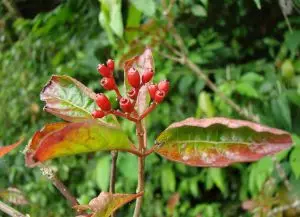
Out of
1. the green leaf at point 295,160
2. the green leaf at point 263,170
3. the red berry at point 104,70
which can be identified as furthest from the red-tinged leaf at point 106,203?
the green leaf at point 263,170

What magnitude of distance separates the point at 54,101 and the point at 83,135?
128 mm

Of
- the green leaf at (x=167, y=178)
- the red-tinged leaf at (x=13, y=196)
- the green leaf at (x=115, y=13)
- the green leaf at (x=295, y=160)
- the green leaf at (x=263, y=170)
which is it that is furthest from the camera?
the green leaf at (x=167, y=178)

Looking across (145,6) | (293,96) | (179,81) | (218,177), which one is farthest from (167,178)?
(145,6)

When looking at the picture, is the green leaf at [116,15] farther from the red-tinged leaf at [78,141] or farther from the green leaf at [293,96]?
the green leaf at [293,96]

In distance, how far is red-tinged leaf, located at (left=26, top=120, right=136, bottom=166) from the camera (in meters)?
0.42

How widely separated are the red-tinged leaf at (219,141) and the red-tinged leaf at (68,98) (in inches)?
3.7

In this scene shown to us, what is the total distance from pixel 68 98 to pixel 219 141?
17 centimetres

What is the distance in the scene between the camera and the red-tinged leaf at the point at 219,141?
47cm

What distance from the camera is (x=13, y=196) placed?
725 mm

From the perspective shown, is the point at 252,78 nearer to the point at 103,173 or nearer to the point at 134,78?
the point at 103,173

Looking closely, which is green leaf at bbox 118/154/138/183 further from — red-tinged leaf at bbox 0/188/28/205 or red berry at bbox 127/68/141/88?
red berry at bbox 127/68/141/88

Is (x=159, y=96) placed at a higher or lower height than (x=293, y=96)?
lower

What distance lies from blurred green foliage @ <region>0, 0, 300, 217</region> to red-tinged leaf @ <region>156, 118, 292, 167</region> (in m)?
1.03

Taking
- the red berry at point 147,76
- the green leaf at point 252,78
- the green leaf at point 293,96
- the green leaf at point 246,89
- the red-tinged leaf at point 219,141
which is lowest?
the red-tinged leaf at point 219,141
